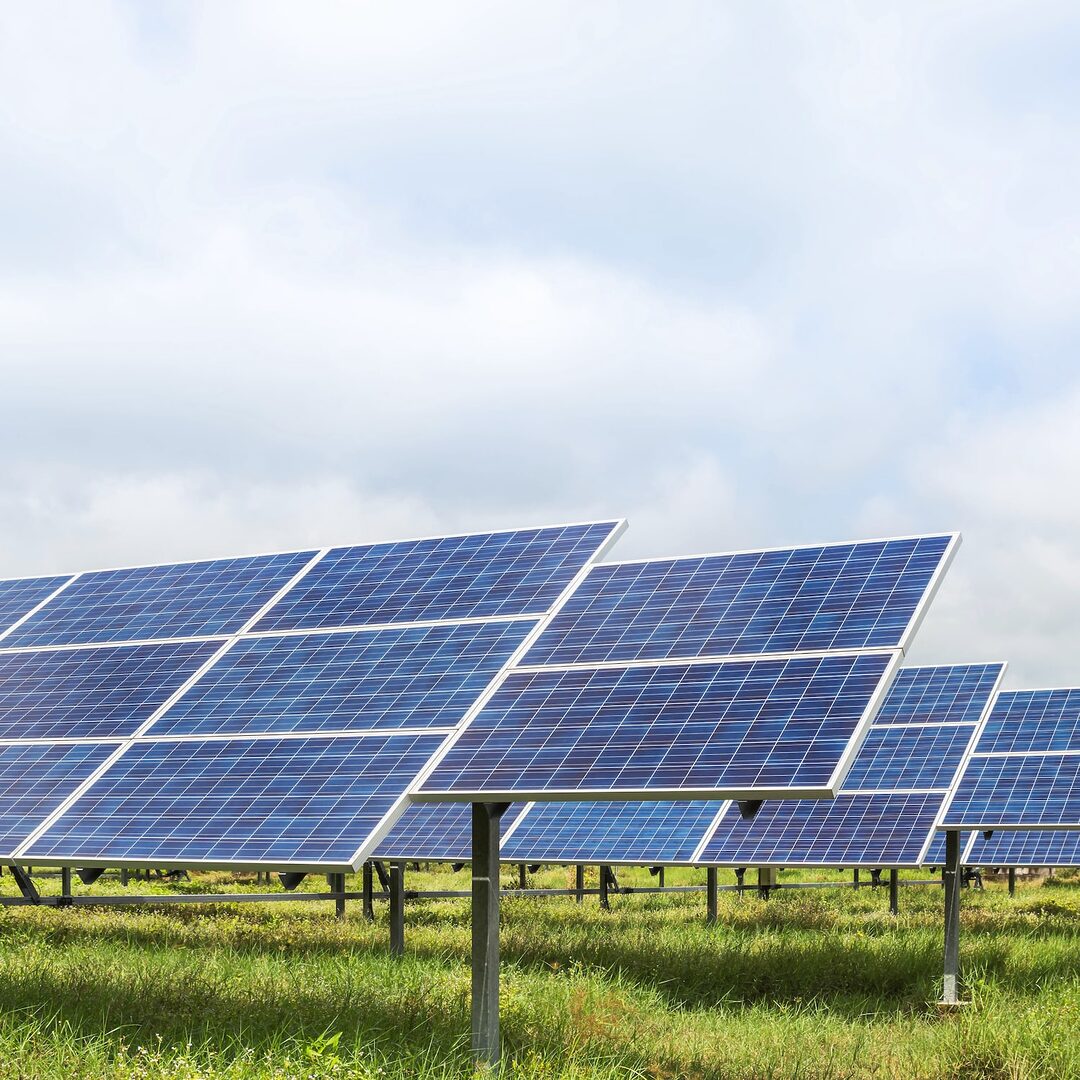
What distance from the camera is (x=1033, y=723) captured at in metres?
26.5

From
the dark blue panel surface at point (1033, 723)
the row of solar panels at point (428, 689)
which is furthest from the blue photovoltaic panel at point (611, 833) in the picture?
the row of solar panels at point (428, 689)

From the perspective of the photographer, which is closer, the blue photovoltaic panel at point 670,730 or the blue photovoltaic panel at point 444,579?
the blue photovoltaic panel at point 670,730

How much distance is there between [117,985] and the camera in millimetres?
13789

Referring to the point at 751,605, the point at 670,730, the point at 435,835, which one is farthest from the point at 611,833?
the point at 670,730

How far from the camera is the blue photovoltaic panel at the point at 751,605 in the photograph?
38.2 feet

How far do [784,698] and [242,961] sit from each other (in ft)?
30.0

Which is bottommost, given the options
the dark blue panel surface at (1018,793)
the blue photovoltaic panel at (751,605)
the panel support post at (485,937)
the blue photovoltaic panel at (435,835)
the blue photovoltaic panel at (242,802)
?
the blue photovoltaic panel at (435,835)

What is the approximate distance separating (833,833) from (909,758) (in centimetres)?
317

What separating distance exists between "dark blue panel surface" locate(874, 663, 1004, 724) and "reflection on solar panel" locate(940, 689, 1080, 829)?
1.83ft

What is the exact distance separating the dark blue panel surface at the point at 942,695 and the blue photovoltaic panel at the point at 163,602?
46.9ft

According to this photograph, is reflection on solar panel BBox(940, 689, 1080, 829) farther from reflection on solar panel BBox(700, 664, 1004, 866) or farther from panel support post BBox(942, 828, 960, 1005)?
panel support post BBox(942, 828, 960, 1005)

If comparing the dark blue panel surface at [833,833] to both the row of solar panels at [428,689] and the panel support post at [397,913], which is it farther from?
the row of solar panels at [428,689]

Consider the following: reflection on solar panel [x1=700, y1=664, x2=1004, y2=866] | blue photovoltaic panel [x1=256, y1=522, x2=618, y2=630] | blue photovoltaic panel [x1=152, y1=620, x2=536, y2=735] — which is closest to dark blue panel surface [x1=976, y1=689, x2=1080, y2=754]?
reflection on solar panel [x1=700, y1=664, x2=1004, y2=866]

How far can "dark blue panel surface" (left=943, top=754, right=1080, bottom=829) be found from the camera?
19.1 metres
